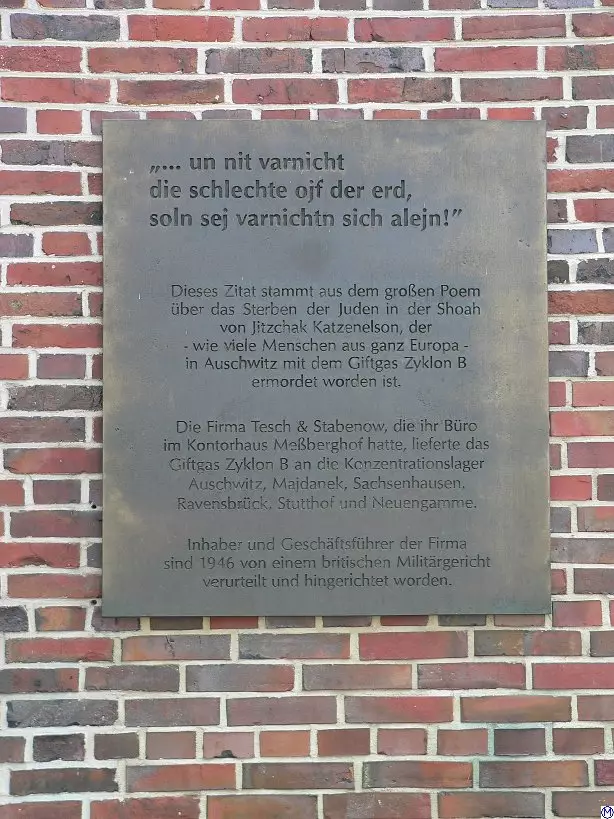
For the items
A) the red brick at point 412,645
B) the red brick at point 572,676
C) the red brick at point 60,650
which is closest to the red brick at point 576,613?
the red brick at point 572,676

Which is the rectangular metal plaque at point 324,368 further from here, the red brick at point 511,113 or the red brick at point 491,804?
the red brick at point 491,804

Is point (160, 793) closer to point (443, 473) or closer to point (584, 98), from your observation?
point (443, 473)

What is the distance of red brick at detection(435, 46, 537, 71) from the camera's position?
2.32 meters

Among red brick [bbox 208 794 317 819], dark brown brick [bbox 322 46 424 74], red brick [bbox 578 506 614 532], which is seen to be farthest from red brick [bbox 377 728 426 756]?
dark brown brick [bbox 322 46 424 74]

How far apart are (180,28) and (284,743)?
1.96 metres

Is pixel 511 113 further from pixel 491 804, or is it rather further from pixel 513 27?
pixel 491 804

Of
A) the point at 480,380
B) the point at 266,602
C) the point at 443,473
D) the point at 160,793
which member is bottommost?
the point at 160,793

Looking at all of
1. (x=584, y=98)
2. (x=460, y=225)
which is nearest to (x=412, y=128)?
(x=460, y=225)

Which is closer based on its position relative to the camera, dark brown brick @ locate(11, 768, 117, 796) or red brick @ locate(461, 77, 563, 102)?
dark brown brick @ locate(11, 768, 117, 796)

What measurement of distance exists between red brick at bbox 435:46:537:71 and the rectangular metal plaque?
0.18m

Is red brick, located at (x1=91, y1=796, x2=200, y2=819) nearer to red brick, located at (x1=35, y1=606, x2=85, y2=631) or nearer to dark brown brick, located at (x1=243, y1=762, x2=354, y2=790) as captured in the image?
dark brown brick, located at (x1=243, y1=762, x2=354, y2=790)

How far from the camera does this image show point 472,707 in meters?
2.26

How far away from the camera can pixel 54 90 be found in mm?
2289

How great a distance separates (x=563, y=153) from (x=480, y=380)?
676mm
